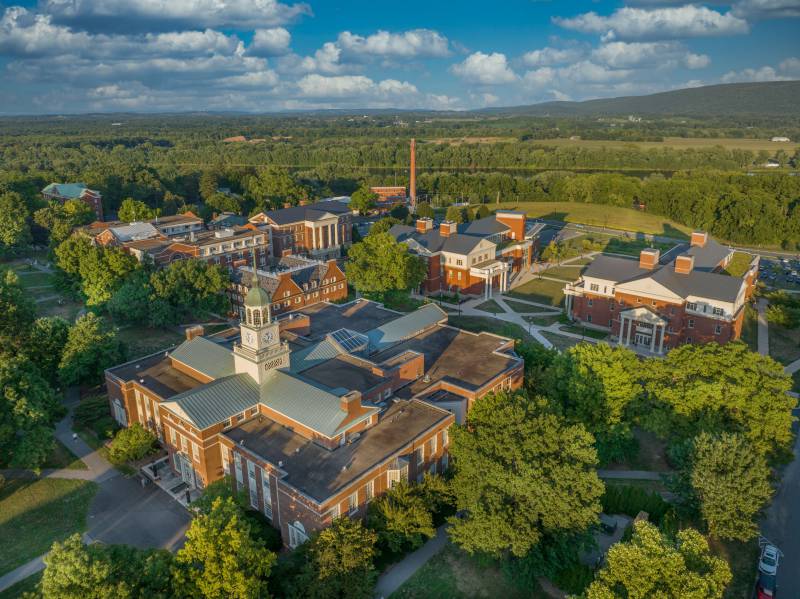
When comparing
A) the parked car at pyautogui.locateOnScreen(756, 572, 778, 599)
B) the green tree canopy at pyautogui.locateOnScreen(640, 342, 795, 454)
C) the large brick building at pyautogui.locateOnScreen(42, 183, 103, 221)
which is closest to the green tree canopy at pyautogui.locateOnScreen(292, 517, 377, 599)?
the parked car at pyautogui.locateOnScreen(756, 572, 778, 599)

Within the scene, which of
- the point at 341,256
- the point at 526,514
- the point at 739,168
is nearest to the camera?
the point at 526,514

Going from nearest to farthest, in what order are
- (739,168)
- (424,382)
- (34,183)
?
(424,382)
(34,183)
(739,168)

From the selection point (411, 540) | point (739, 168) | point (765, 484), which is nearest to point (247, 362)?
point (411, 540)

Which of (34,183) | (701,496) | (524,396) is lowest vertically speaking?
(701,496)

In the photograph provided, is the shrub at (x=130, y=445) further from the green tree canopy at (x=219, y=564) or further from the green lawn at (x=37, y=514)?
the green tree canopy at (x=219, y=564)

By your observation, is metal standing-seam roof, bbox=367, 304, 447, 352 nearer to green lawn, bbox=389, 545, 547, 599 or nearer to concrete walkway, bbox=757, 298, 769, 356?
green lawn, bbox=389, 545, 547, 599

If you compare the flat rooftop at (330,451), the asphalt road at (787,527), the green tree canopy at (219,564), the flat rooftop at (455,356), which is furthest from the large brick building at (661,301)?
the green tree canopy at (219,564)

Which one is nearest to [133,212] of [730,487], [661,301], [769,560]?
[661,301]

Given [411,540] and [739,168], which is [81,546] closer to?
[411,540]
